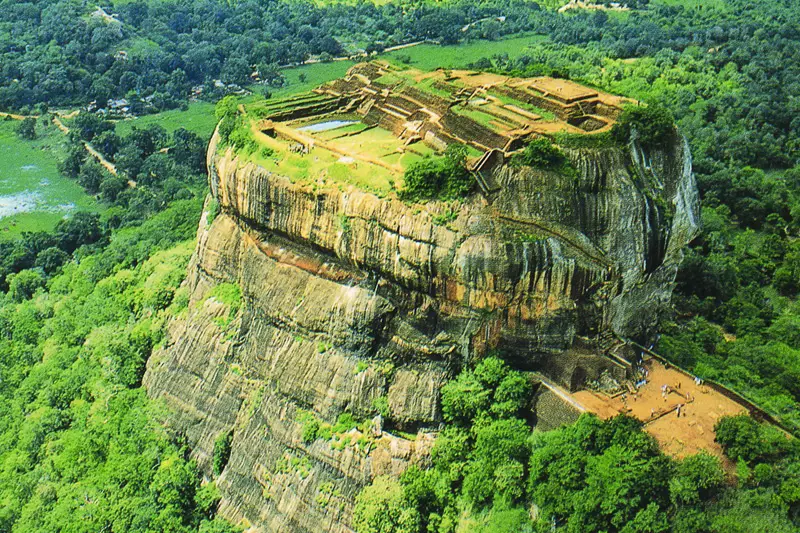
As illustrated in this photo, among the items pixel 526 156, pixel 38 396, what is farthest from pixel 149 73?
pixel 526 156

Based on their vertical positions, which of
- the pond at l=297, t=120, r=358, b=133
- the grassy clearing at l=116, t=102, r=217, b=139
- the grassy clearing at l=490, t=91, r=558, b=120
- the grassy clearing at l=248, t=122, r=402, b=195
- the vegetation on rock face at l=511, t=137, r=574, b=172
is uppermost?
the vegetation on rock face at l=511, t=137, r=574, b=172

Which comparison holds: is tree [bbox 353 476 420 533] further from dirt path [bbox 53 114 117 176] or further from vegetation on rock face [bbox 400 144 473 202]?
dirt path [bbox 53 114 117 176]

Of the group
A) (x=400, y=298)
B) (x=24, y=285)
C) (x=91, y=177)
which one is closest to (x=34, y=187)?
(x=91, y=177)

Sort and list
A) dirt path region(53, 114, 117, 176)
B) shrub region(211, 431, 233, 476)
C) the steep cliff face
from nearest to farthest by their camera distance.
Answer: the steep cliff face
shrub region(211, 431, 233, 476)
dirt path region(53, 114, 117, 176)

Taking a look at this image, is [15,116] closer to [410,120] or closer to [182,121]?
[182,121]

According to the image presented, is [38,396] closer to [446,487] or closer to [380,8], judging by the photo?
[446,487]

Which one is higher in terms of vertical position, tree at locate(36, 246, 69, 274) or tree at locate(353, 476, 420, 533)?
tree at locate(353, 476, 420, 533)

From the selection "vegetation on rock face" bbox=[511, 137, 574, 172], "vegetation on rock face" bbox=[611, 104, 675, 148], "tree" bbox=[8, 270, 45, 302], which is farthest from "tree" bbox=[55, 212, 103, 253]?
"vegetation on rock face" bbox=[611, 104, 675, 148]

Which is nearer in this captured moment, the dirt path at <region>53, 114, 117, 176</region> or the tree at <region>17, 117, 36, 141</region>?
the dirt path at <region>53, 114, 117, 176</region>
